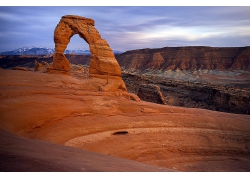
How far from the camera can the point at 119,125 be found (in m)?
11.5

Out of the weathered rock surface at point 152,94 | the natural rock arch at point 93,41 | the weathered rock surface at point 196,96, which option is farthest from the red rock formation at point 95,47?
the weathered rock surface at point 196,96

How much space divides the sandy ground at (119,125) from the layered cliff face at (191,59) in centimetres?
6074

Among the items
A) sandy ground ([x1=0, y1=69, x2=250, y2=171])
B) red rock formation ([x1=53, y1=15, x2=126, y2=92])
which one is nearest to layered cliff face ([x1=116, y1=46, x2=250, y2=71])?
red rock formation ([x1=53, y1=15, x2=126, y2=92])

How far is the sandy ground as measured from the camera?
31.1 feet

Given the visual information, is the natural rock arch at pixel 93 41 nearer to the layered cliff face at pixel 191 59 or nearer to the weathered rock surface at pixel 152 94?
the weathered rock surface at pixel 152 94

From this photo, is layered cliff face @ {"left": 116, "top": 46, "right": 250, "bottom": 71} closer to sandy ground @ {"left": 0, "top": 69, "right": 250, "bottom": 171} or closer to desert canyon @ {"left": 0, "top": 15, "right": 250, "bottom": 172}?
desert canyon @ {"left": 0, "top": 15, "right": 250, "bottom": 172}

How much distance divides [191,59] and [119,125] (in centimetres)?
6694

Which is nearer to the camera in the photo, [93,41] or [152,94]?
[93,41]

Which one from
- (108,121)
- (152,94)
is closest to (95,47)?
(108,121)

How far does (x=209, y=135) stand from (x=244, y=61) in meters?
64.1

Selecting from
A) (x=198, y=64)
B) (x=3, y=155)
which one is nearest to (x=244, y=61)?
(x=198, y=64)

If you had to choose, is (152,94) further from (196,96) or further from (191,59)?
(191,59)

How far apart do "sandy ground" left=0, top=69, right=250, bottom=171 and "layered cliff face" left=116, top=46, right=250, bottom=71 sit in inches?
2391

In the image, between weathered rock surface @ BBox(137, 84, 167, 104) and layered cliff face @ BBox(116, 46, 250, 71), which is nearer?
weathered rock surface @ BBox(137, 84, 167, 104)
